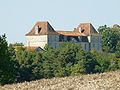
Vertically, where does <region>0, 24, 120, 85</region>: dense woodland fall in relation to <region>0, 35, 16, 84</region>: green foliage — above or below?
below

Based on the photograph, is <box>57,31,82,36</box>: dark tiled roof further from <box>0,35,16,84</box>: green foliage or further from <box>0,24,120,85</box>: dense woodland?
<box>0,35,16,84</box>: green foliage

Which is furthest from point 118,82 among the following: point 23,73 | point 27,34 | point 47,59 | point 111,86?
point 27,34

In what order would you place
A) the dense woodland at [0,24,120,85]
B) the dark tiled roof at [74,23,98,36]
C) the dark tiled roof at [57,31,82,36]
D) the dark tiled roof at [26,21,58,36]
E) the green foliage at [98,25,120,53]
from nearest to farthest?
1. the dense woodland at [0,24,120,85]
2. the green foliage at [98,25,120,53]
3. the dark tiled roof at [26,21,58,36]
4. the dark tiled roof at [74,23,98,36]
5. the dark tiled roof at [57,31,82,36]

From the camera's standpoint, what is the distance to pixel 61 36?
157 metres

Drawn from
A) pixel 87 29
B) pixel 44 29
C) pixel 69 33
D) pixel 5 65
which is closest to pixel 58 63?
pixel 5 65

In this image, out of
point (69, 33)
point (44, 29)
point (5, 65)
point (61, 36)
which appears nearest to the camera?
point (5, 65)

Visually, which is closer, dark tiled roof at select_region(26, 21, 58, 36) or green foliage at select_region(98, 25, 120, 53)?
green foliage at select_region(98, 25, 120, 53)

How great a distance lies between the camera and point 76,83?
19.8 meters

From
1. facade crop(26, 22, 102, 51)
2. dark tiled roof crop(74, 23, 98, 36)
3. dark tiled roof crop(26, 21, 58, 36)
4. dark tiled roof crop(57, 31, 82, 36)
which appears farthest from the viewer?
dark tiled roof crop(57, 31, 82, 36)

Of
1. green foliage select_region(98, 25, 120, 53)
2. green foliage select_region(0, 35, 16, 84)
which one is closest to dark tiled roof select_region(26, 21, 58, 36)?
green foliage select_region(98, 25, 120, 53)

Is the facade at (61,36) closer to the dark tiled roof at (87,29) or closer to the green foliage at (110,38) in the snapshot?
the dark tiled roof at (87,29)

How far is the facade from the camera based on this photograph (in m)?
148

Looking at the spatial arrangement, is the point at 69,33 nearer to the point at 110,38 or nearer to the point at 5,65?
the point at 110,38

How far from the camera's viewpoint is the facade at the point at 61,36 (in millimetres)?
147500
